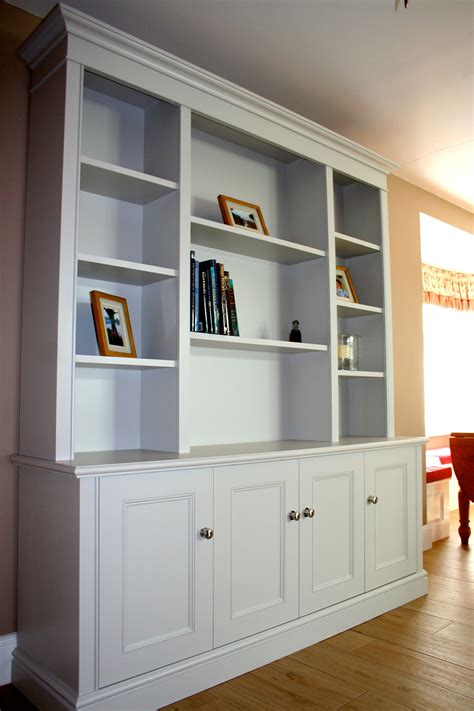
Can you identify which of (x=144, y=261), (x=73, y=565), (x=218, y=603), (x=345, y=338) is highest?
(x=144, y=261)

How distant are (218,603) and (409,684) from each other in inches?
29.0

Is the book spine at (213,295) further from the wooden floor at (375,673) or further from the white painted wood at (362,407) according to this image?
the wooden floor at (375,673)

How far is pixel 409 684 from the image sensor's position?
83.2 inches

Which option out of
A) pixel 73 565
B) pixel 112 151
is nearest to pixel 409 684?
pixel 73 565

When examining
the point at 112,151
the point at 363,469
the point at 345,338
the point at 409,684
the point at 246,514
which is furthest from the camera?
the point at 345,338

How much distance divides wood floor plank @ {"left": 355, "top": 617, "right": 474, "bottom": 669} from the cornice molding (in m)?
2.34

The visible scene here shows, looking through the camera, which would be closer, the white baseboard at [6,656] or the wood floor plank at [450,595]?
the white baseboard at [6,656]

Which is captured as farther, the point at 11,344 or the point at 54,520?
the point at 11,344

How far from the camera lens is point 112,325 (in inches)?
90.0

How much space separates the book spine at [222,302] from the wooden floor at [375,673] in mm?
1345

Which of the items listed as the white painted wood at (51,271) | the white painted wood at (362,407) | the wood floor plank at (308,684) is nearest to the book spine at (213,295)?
the white painted wood at (51,271)

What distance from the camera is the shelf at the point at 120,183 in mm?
2158

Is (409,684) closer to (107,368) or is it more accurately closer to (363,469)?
(363,469)

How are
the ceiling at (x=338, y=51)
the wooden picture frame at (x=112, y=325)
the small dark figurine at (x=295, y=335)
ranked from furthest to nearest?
the small dark figurine at (x=295, y=335), the ceiling at (x=338, y=51), the wooden picture frame at (x=112, y=325)
